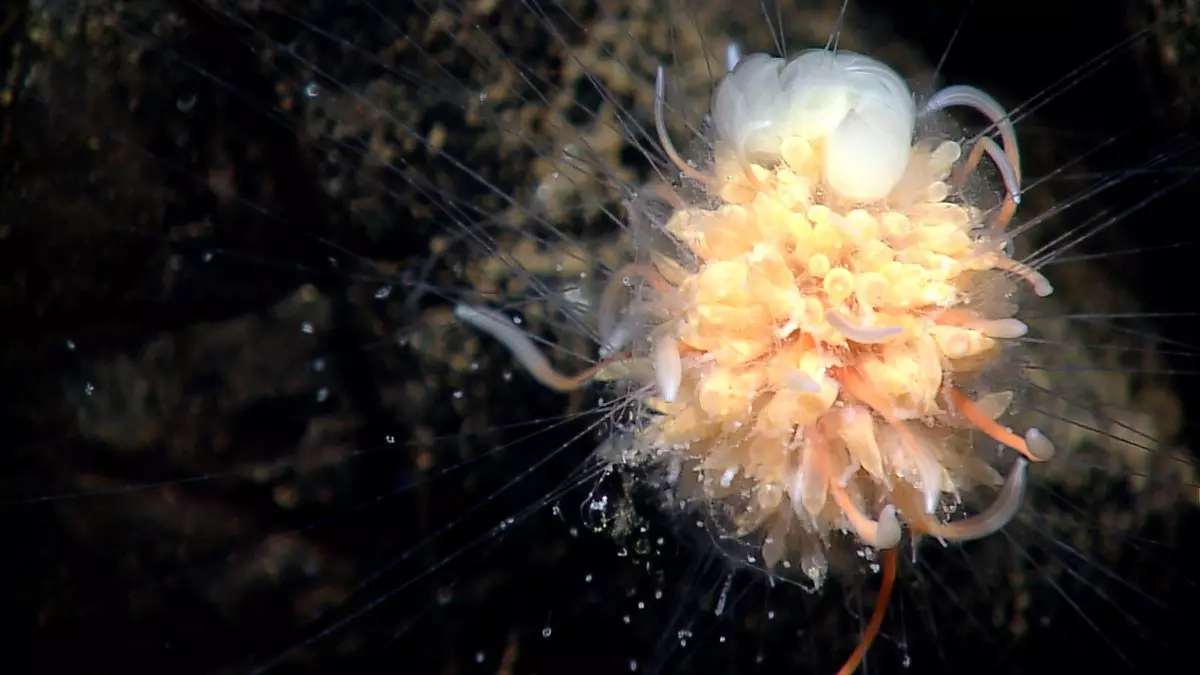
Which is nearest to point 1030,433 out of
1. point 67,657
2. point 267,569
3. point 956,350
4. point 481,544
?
point 956,350

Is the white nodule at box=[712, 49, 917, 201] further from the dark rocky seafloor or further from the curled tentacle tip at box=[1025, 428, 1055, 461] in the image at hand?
the dark rocky seafloor

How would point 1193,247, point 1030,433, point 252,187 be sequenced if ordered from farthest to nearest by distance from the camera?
1. point 252,187
2. point 1193,247
3. point 1030,433

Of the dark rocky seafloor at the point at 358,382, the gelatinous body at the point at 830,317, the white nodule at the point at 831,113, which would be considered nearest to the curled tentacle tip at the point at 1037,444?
the gelatinous body at the point at 830,317

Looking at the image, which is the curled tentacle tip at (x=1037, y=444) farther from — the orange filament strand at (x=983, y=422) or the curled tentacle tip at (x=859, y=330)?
the curled tentacle tip at (x=859, y=330)

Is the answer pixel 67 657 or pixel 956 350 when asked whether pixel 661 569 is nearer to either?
pixel 956 350

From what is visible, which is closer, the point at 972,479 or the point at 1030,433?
the point at 1030,433
